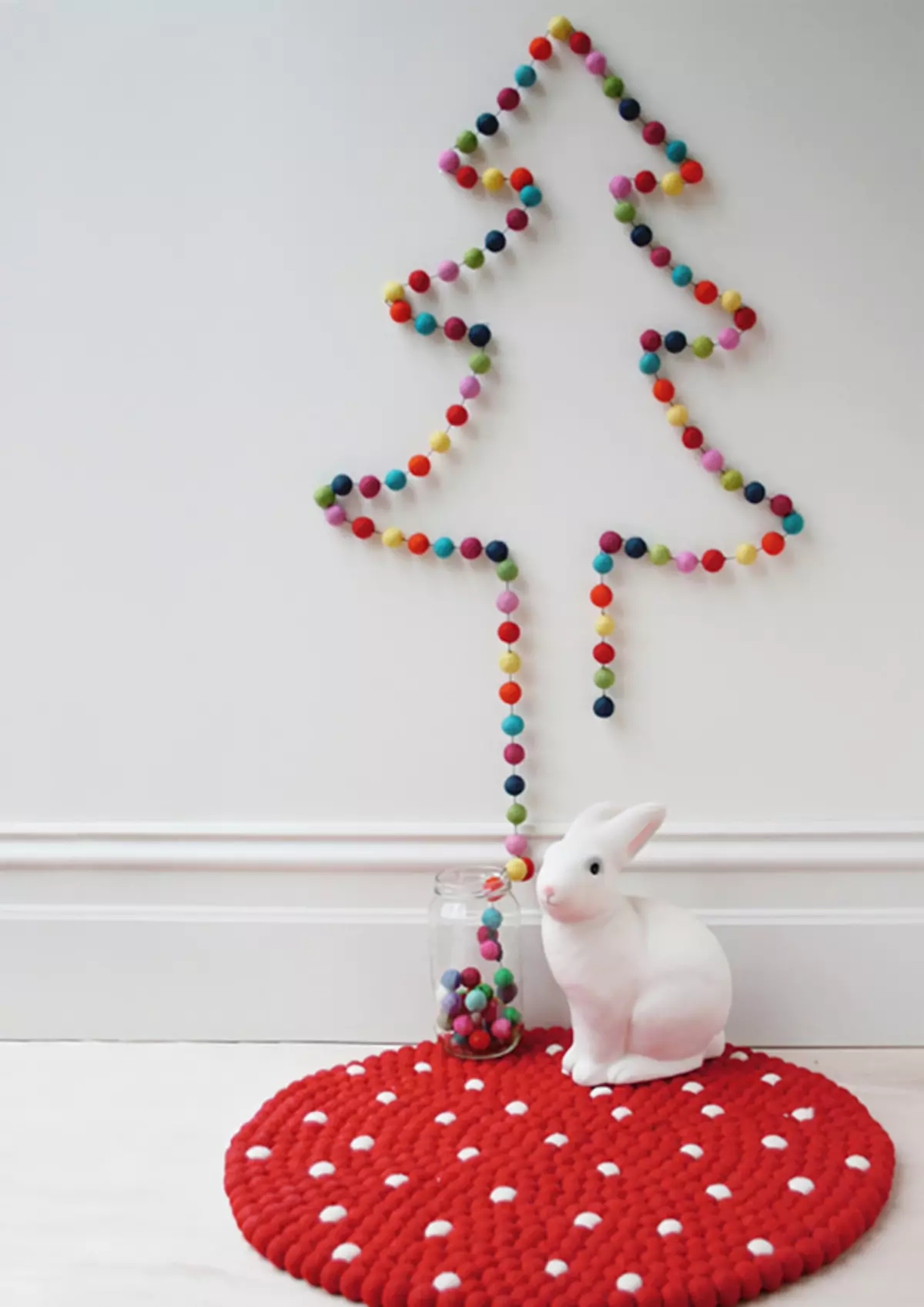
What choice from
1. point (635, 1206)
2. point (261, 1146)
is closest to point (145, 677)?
point (261, 1146)

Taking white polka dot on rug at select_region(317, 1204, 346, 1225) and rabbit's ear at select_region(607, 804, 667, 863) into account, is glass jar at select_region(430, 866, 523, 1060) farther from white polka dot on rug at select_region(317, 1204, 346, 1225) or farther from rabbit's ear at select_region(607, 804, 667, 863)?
white polka dot on rug at select_region(317, 1204, 346, 1225)

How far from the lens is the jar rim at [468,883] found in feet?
5.06

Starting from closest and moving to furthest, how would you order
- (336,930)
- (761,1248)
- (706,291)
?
(761,1248), (706,291), (336,930)

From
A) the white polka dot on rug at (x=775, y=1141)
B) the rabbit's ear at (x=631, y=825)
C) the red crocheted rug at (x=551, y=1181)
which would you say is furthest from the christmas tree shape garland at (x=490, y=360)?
the white polka dot on rug at (x=775, y=1141)

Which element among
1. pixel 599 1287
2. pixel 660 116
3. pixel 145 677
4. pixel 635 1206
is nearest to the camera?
pixel 599 1287

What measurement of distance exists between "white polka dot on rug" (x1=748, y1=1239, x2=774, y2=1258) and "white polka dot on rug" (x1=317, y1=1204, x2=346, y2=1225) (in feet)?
1.27

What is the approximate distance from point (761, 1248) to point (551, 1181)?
228mm

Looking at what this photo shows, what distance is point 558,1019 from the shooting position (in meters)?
1.64

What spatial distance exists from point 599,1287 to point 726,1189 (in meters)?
0.21

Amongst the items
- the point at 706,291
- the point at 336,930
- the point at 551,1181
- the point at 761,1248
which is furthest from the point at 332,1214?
the point at 706,291

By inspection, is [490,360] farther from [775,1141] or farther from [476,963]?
[775,1141]

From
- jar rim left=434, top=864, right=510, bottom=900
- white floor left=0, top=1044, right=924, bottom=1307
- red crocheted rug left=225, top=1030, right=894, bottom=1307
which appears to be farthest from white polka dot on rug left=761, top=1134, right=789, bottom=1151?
jar rim left=434, top=864, right=510, bottom=900

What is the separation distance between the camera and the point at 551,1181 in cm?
120

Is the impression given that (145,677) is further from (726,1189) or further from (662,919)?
(726,1189)
